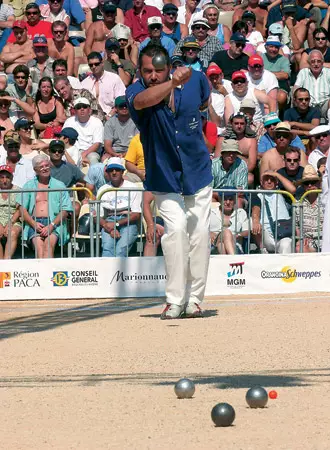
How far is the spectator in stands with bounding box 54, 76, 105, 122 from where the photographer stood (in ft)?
58.6

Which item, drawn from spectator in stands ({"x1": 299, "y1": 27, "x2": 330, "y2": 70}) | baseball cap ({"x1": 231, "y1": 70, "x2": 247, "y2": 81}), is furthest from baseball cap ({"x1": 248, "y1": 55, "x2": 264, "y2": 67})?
spectator in stands ({"x1": 299, "y1": 27, "x2": 330, "y2": 70})

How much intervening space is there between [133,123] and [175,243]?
676 cm

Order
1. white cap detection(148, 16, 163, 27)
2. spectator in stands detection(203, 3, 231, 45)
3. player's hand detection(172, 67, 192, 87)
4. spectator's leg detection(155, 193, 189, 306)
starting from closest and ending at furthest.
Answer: player's hand detection(172, 67, 192, 87)
spectator's leg detection(155, 193, 189, 306)
white cap detection(148, 16, 163, 27)
spectator in stands detection(203, 3, 231, 45)

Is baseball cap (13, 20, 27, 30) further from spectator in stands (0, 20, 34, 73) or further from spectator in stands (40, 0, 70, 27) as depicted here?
spectator in stands (40, 0, 70, 27)

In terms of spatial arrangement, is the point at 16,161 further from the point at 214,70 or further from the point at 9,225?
the point at 214,70

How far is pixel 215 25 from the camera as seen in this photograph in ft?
64.6

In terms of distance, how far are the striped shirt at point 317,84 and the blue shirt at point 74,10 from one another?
4356 millimetres

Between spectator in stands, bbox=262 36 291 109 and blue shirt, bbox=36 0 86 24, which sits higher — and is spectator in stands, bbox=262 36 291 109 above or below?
below

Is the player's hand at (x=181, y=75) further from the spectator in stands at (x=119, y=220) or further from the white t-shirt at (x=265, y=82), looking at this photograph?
the white t-shirt at (x=265, y=82)

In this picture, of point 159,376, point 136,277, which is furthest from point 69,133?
point 159,376

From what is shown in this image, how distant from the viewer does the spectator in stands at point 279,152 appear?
614 inches

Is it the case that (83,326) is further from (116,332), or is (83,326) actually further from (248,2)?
(248,2)

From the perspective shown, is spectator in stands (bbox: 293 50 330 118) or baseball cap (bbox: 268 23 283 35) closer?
spectator in stands (bbox: 293 50 330 118)

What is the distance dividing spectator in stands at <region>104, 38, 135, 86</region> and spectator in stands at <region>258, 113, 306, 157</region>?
3.08 m
